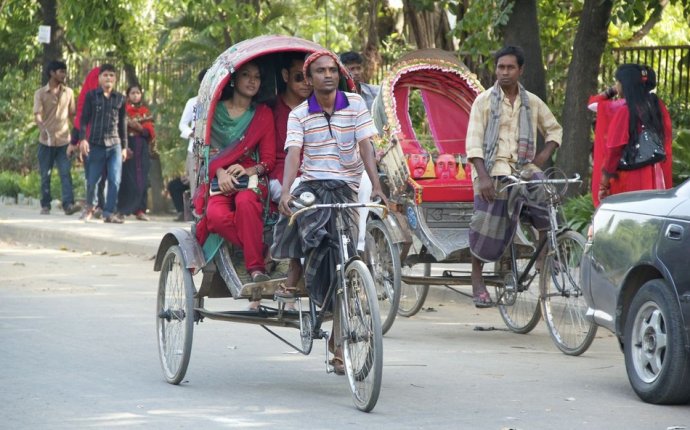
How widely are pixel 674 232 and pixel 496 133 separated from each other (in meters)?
2.83

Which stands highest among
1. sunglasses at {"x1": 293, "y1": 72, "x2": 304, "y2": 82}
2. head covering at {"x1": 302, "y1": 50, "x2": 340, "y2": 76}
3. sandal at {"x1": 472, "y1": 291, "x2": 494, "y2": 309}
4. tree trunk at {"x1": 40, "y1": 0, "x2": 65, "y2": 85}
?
tree trunk at {"x1": 40, "y1": 0, "x2": 65, "y2": 85}

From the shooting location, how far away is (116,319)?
10672 millimetres

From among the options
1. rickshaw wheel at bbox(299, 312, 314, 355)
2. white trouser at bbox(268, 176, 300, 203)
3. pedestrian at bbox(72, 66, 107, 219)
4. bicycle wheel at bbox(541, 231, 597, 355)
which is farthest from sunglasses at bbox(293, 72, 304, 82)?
pedestrian at bbox(72, 66, 107, 219)

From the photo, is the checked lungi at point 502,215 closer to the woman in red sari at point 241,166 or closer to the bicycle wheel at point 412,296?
the bicycle wheel at point 412,296

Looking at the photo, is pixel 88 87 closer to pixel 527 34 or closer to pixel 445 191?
pixel 527 34

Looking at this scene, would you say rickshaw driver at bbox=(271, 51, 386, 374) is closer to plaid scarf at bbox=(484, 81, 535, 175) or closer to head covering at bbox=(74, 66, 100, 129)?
plaid scarf at bbox=(484, 81, 535, 175)

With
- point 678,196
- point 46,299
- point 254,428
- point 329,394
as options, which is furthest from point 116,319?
point 678,196

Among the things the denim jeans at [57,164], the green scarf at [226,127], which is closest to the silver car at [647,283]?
the green scarf at [226,127]

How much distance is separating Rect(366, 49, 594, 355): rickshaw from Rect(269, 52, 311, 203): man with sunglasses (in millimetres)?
1951

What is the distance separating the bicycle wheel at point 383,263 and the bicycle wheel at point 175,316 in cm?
224

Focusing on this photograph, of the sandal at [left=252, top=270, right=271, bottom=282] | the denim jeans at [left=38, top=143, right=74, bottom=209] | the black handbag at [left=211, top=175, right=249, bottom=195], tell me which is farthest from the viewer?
the denim jeans at [left=38, top=143, right=74, bottom=209]

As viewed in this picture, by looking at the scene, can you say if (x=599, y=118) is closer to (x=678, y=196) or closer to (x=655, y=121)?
(x=655, y=121)

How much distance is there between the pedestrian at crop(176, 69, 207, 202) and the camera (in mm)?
8406

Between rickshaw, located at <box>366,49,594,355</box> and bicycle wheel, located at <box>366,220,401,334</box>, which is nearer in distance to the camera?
rickshaw, located at <box>366,49,594,355</box>
